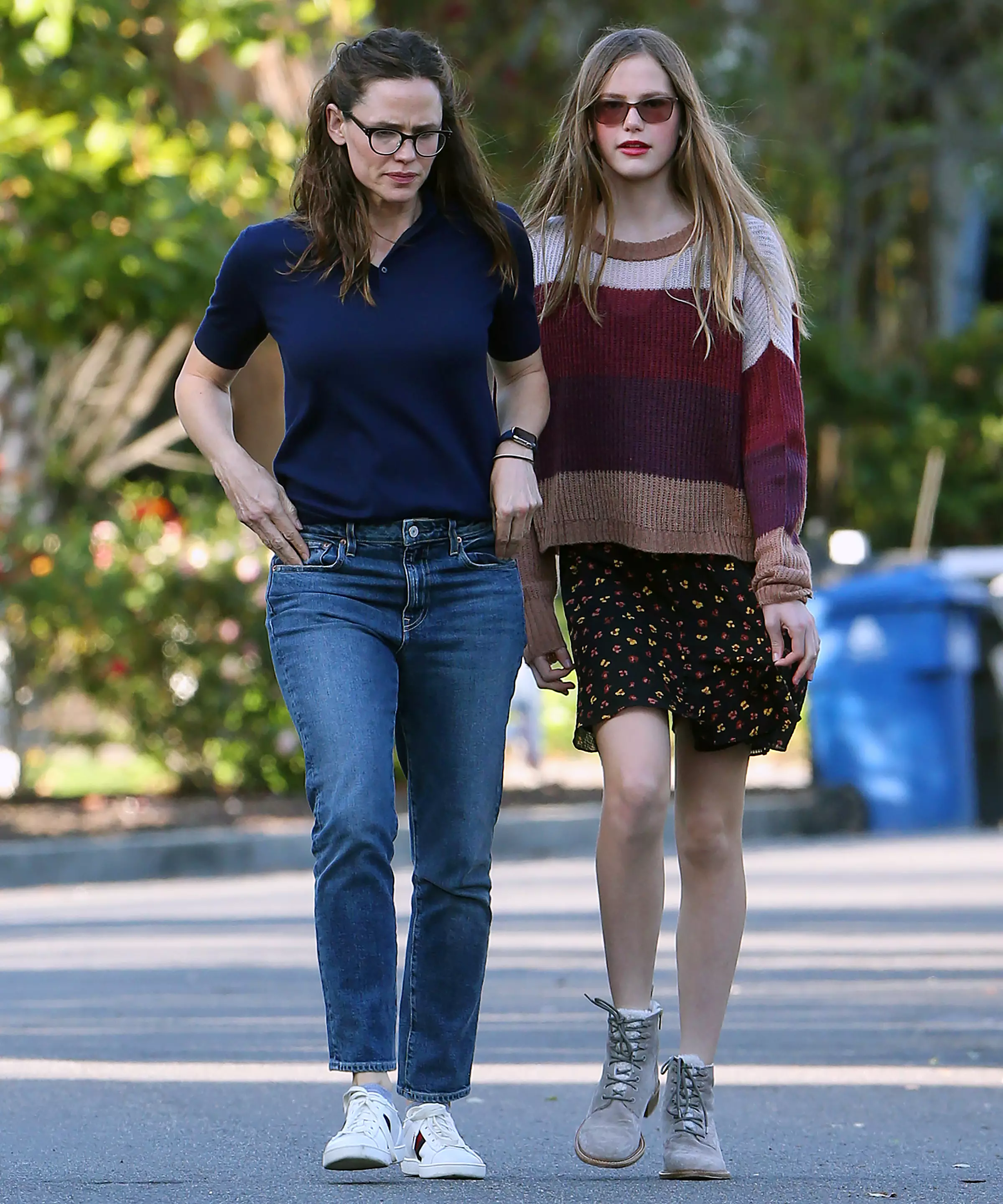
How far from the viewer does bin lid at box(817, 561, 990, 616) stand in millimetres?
12836

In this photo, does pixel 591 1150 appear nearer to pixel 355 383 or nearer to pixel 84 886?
pixel 355 383

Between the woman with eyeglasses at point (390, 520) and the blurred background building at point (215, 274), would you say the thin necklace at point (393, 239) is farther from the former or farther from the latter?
the blurred background building at point (215, 274)

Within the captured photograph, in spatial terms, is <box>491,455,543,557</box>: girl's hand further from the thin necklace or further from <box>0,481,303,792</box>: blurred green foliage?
<box>0,481,303,792</box>: blurred green foliage

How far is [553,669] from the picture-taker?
4195 mm

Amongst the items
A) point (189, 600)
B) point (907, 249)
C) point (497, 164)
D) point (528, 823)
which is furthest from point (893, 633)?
point (907, 249)

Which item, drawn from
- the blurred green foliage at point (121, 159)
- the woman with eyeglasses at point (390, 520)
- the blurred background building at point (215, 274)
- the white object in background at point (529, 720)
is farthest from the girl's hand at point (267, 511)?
the white object in background at point (529, 720)

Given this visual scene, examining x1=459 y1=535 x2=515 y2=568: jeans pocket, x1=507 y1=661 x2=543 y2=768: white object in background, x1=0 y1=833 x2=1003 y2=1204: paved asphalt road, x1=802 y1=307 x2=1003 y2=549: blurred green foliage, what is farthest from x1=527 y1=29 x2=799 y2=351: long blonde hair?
x1=802 y1=307 x2=1003 y2=549: blurred green foliage

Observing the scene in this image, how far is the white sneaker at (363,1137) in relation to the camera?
12.2 ft

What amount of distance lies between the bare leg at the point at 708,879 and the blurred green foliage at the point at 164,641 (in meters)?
8.19

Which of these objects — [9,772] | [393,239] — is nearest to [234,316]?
[393,239]

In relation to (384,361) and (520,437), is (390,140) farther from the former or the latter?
(520,437)

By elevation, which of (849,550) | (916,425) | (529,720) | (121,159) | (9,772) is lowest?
(529,720)

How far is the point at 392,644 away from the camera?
150 inches

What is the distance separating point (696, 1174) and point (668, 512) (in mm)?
1117
